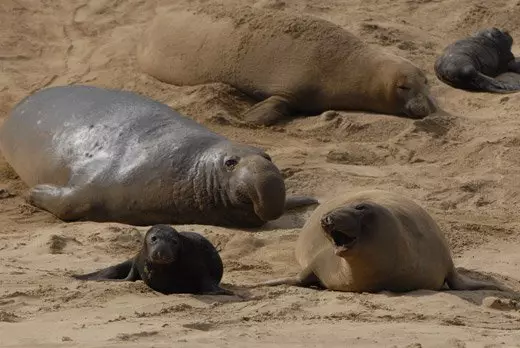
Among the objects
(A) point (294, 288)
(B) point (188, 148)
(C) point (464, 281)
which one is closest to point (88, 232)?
(B) point (188, 148)

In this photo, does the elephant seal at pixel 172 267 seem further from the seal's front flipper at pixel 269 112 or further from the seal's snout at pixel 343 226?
the seal's front flipper at pixel 269 112

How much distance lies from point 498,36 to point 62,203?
506 centimetres

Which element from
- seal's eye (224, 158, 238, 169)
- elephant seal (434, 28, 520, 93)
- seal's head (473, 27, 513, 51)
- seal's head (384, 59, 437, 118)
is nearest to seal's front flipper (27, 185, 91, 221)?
seal's eye (224, 158, 238, 169)

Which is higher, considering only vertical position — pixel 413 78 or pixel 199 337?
pixel 199 337

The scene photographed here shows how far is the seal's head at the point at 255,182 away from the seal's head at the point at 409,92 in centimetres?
250

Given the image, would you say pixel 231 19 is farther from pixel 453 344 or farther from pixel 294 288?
pixel 453 344

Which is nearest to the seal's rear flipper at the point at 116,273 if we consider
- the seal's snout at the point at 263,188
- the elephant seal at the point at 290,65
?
the seal's snout at the point at 263,188

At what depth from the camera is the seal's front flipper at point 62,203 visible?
7512 millimetres

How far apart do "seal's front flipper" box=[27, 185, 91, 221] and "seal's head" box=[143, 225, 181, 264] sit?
5.56ft

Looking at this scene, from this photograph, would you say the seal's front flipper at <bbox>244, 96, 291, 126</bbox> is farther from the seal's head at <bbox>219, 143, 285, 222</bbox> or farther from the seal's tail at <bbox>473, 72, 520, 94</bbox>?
the seal's head at <bbox>219, 143, 285, 222</bbox>

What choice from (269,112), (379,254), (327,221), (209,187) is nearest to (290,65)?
(269,112)

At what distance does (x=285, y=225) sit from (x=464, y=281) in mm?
1623

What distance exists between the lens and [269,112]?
9688 mm

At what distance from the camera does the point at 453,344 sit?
459cm
